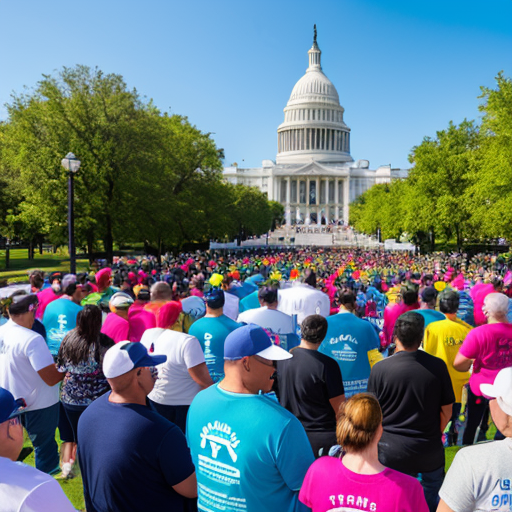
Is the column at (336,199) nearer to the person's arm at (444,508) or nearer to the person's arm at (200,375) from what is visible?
the person's arm at (200,375)

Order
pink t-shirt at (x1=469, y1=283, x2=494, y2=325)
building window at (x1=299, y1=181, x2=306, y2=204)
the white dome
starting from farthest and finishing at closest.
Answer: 1. the white dome
2. building window at (x1=299, y1=181, x2=306, y2=204)
3. pink t-shirt at (x1=469, y1=283, x2=494, y2=325)

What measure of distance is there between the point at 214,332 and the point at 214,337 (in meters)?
0.05

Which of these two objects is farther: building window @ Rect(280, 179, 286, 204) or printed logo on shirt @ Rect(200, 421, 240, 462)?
building window @ Rect(280, 179, 286, 204)

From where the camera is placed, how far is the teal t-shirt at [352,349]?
16.3 ft

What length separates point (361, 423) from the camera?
2.35m

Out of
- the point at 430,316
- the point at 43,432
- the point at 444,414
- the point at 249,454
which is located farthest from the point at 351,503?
the point at 430,316

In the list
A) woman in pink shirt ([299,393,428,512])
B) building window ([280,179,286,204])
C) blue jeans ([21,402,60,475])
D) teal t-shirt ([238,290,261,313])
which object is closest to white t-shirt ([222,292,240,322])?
teal t-shirt ([238,290,261,313])

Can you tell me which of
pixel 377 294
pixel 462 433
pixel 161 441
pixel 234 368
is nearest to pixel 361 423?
pixel 234 368

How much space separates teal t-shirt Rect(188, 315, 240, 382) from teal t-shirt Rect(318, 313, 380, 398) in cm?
102

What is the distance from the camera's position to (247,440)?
2557 mm

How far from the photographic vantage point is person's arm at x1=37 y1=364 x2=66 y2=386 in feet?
15.4

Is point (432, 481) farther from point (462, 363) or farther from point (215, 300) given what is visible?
point (215, 300)

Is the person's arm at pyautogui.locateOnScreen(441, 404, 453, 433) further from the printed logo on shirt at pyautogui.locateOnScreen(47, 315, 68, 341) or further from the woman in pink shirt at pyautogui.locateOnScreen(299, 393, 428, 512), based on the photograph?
the printed logo on shirt at pyautogui.locateOnScreen(47, 315, 68, 341)

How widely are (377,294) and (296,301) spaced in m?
5.17
